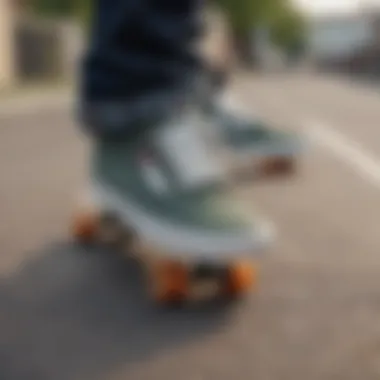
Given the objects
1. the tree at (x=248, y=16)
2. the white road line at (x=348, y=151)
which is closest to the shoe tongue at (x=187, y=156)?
the white road line at (x=348, y=151)

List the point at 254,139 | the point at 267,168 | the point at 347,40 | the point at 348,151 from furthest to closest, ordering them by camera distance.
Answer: the point at 347,40
the point at 348,151
the point at 254,139
the point at 267,168

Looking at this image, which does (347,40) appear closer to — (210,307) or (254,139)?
(254,139)

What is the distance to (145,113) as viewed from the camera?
94.0 inches

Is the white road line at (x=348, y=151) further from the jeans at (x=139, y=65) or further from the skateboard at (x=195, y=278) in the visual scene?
the skateboard at (x=195, y=278)

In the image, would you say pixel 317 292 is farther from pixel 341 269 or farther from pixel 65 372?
pixel 65 372

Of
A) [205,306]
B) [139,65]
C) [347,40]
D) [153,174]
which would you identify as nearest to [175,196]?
[153,174]

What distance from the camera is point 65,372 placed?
1.68m

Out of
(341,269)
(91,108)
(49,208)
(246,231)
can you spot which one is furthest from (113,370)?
(49,208)

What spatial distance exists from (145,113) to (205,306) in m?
0.63

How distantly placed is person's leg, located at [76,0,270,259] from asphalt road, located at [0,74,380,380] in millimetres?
231

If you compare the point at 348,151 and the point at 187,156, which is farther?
the point at 348,151

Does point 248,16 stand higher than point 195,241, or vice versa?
point 248,16

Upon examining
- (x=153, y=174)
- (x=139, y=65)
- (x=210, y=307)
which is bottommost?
(x=210, y=307)

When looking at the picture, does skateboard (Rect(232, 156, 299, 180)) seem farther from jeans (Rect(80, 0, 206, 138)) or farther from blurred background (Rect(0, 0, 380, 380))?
jeans (Rect(80, 0, 206, 138))
